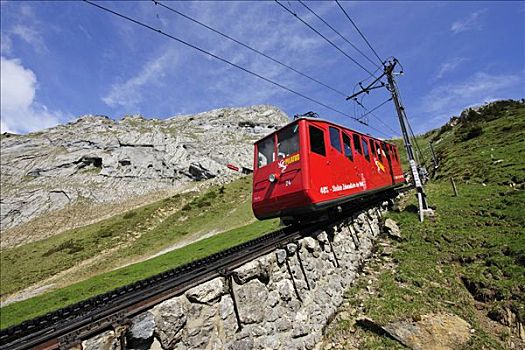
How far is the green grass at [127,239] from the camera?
2769cm

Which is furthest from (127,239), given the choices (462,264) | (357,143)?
(462,264)

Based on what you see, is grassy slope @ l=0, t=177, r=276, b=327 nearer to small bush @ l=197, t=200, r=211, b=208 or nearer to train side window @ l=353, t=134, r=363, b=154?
small bush @ l=197, t=200, r=211, b=208

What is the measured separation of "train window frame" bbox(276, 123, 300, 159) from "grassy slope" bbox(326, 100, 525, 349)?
5.21 m

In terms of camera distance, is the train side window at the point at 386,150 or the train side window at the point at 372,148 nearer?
the train side window at the point at 372,148

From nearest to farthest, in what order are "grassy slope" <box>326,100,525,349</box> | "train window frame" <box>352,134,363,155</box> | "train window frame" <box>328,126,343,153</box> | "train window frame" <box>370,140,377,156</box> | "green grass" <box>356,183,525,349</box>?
"grassy slope" <box>326,100,525,349</box>, "green grass" <box>356,183,525,349</box>, "train window frame" <box>328,126,343,153</box>, "train window frame" <box>352,134,363,155</box>, "train window frame" <box>370,140,377,156</box>

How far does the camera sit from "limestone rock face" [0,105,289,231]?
62844mm

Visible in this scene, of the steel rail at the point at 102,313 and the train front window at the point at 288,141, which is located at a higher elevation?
the train front window at the point at 288,141

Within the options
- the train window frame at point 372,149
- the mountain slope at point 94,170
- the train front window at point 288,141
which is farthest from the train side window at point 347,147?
the mountain slope at point 94,170

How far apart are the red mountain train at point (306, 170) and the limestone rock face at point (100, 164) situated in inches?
2055

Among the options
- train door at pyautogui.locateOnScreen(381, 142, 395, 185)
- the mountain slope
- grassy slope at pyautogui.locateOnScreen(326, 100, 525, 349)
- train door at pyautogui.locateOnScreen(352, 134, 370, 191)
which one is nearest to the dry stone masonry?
grassy slope at pyautogui.locateOnScreen(326, 100, 525, 349)

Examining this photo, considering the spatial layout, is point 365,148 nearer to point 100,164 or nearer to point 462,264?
point 462,264

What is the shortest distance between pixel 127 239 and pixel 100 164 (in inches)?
2233

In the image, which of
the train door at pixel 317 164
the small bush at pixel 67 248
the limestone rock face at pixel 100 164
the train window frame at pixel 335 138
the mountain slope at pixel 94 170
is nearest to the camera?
the train door at pixel 317 164

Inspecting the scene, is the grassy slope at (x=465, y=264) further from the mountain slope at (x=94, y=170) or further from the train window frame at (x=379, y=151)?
the mountain slope at (x=94, y=170)
